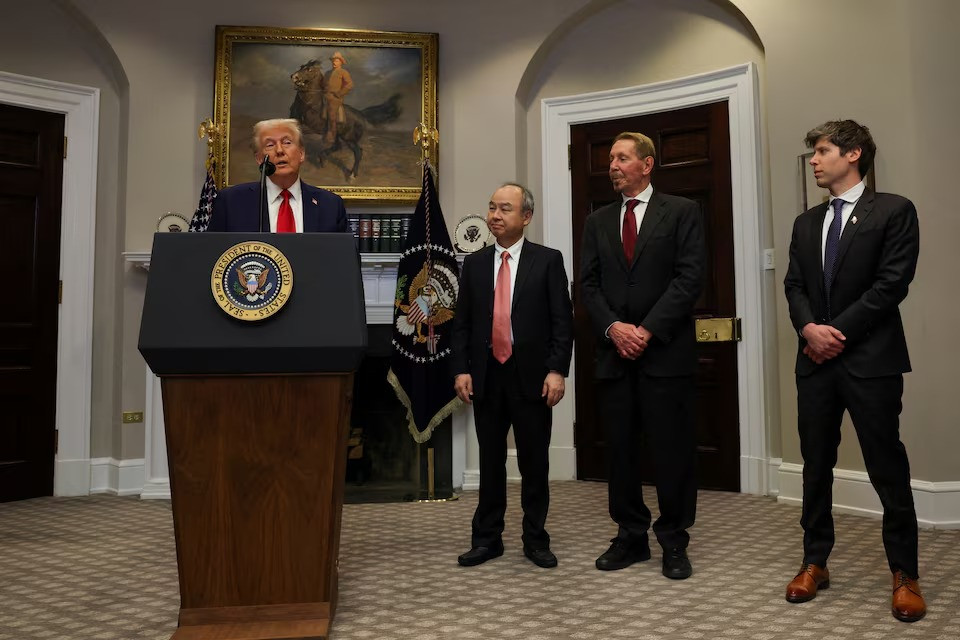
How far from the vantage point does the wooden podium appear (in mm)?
2023

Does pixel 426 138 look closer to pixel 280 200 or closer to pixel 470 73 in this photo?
pixel 470 73

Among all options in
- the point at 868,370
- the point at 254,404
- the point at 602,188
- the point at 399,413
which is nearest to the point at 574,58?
A: the point at 602,188

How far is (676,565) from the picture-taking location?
2.86 m

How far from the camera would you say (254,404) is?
6.84ft

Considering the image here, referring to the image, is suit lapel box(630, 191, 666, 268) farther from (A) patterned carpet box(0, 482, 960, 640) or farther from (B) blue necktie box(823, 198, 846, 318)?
(A) patterned carpet box(0, 482, 960, 640)

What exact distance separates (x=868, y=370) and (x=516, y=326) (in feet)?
4.10

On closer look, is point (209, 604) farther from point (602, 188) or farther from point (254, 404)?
point (602, 188)

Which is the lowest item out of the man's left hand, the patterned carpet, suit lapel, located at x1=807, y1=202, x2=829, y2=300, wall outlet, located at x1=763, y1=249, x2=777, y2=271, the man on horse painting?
the patterned carpet

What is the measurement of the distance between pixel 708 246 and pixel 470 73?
6.34ft

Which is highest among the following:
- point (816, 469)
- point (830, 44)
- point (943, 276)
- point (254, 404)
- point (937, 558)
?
point (830, 44)

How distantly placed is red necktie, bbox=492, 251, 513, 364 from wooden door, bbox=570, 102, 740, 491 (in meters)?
2.10

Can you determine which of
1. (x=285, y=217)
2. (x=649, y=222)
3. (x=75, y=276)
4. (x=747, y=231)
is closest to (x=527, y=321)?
(x=649, y=222)

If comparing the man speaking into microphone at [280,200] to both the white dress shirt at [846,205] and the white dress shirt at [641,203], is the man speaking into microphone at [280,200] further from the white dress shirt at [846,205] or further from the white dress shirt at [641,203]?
the white dress shirt at [846,205]

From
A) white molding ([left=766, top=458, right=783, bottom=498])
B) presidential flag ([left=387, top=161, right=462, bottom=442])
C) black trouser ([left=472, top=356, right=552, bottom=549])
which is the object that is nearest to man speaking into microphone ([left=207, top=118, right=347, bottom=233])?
black trouser ([left=472, top=356, right=552, bottom=549])
